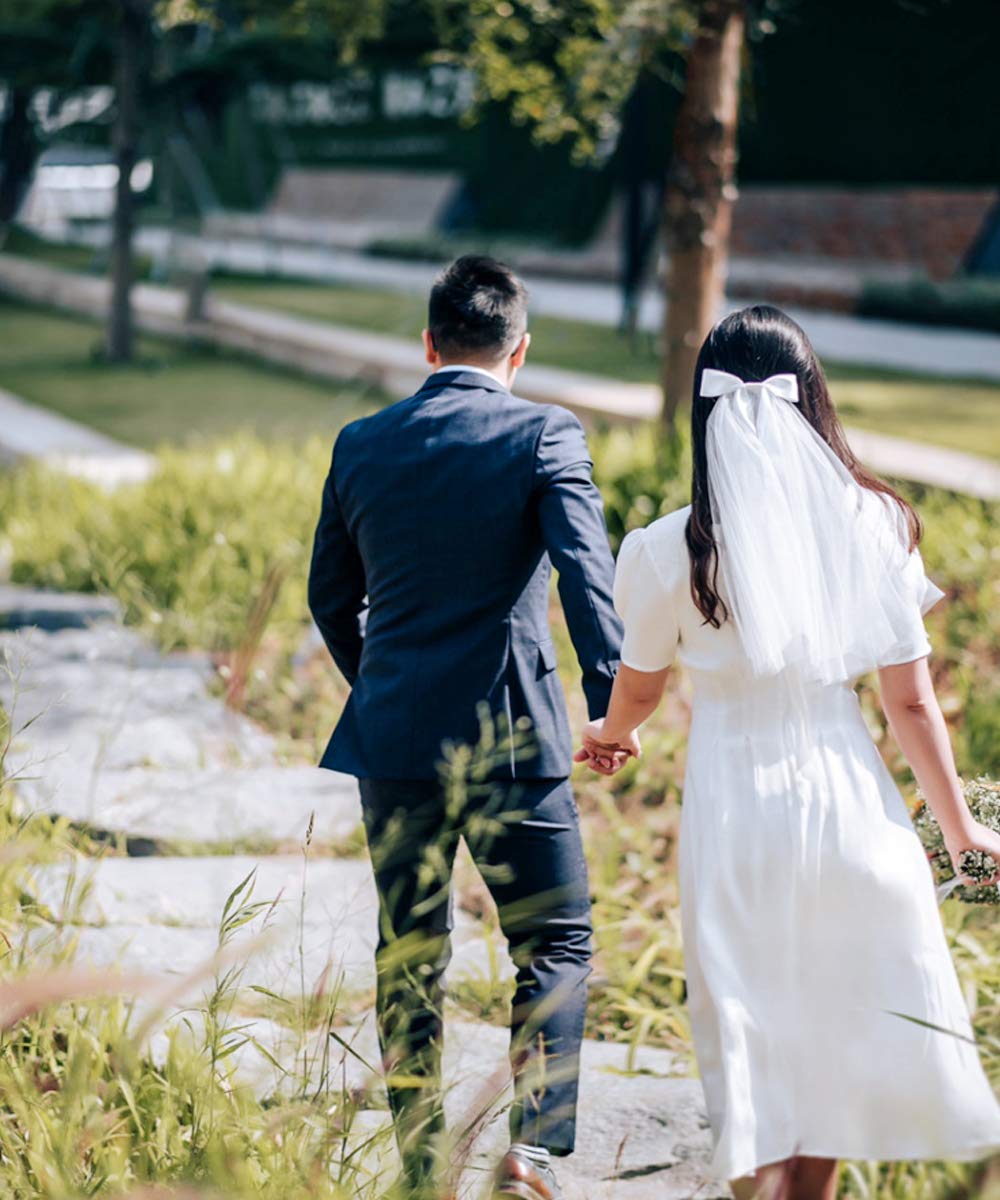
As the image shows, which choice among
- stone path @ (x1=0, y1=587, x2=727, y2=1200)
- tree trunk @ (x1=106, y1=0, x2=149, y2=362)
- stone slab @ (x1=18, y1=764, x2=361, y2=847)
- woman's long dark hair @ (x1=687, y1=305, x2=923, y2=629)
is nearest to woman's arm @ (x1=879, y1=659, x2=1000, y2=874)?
woman's long dark hair @ (x1=687, y1=305, x2=923, y2=629)

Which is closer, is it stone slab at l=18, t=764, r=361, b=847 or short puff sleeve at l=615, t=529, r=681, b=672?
short puff sleeve at l=615, t=529, r=681, b=672

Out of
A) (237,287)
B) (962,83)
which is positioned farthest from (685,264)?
(237,287)

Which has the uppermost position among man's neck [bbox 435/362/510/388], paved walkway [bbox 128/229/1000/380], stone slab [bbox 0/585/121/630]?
man's neck [bbox 435/362/510/388]

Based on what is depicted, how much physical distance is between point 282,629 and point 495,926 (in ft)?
8.86

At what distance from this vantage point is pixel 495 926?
4254 mm

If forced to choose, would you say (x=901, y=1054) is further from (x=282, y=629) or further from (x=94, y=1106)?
(x=282, y=629)

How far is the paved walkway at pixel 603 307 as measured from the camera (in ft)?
47.8

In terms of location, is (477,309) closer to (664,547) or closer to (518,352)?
(518,352)

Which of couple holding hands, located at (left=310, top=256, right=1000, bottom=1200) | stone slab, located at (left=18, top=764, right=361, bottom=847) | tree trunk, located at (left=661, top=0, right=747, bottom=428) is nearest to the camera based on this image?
couple holding hands, located at (left=310, top=256, right=1000, bottom=1200)

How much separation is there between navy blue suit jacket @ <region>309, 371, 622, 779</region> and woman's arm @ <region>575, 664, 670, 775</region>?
3.3 inches

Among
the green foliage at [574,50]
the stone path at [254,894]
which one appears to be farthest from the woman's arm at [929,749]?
the green foliage at [574,50]

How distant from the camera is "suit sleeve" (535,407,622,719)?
2896mm

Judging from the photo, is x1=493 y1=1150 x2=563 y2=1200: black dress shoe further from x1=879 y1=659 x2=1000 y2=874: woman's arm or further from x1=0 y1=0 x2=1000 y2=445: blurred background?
x1=0 y1=0 x2=1000 y2=445: blurred background

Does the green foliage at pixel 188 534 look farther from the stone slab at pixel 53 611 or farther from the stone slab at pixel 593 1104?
the stone slab at pixel 593 1104
